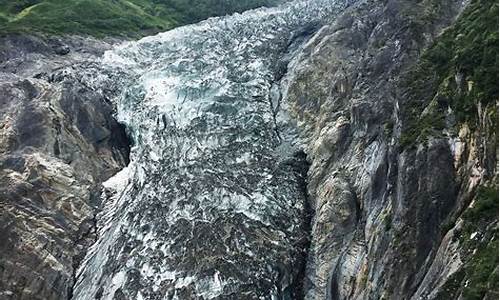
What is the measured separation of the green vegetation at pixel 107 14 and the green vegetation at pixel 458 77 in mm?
43677

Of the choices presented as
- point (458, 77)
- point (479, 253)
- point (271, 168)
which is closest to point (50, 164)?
point (271, 168)

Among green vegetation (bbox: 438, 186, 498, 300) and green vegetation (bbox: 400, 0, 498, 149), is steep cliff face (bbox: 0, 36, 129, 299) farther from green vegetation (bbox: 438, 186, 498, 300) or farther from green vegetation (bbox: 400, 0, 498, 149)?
green vegetation (bbox: 438, 186, 498, 300)

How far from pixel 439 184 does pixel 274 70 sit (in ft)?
93.8

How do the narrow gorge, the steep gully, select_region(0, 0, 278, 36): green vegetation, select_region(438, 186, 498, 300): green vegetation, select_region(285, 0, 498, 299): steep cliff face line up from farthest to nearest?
select_region(0, 0, 278, 36): green vegetation < the steep gully < the narrow gorge < select_region(285, 0, 498, 299): steep cliff face < select_region(438, 186, 498, 300): green vegetation

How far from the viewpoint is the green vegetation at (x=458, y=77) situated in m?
22.6

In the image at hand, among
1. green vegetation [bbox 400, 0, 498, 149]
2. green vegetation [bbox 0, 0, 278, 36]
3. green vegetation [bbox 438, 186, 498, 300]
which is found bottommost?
green vegetation [bbox 438, 186, 498, 300]

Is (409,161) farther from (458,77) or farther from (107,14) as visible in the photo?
(107,14)

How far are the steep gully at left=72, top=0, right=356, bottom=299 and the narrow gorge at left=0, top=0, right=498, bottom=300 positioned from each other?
0.11 m

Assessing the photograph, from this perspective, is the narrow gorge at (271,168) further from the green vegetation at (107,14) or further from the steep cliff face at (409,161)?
the green vegetation at (107,14)

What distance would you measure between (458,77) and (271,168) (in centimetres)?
1458

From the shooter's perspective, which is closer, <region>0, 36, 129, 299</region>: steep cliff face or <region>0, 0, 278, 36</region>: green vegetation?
<region>0, 36, 129, 299</region>: steep cliff face

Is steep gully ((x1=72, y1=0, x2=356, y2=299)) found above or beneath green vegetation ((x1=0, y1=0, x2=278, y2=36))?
beneath

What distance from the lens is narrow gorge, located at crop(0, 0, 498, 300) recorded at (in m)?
22.2

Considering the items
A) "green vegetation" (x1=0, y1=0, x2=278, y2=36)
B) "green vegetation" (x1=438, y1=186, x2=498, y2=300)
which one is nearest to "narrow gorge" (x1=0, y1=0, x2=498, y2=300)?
"green vegetation" (x1=438, y1=186, x2=498, y2=300)
